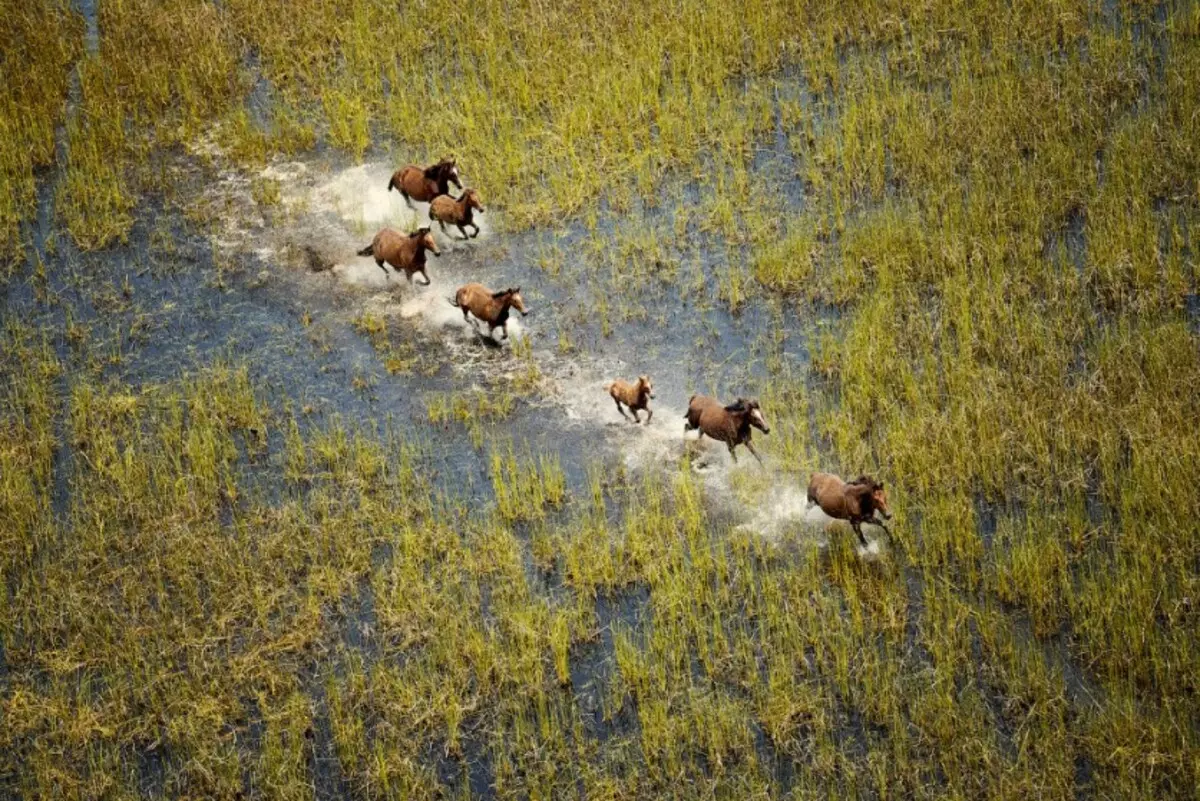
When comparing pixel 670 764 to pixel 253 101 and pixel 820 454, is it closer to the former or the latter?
pixel 820 454

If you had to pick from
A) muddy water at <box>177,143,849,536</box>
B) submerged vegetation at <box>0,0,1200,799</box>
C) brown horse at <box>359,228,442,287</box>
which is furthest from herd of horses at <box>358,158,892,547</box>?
submerged vegetation at <box>0,0,1200,799</box>

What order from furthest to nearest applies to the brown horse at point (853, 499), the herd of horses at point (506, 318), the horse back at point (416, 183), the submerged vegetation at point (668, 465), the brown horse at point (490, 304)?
the horse back at point (416, 183), the brown horse at point (490, 304), the herd of horses at point (506, 318), the brown horse at point (853, 499), the submerged vegetation at point (668, 465)

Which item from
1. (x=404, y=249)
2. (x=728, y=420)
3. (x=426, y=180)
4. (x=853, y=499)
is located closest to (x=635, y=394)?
(x=728, y=420)

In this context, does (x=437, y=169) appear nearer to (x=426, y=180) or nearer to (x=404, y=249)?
(x=426, y=180)

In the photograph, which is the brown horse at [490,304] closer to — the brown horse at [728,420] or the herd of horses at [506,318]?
the herd of horses at [506,318]

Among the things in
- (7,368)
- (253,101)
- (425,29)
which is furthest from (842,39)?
(7,368)

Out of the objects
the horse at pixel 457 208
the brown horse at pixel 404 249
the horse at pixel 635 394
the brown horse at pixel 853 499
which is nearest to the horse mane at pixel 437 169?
the horse at pixel 457 208

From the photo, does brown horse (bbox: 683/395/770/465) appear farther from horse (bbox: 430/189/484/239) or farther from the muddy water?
horse (bbox: 430/189/484/239)
